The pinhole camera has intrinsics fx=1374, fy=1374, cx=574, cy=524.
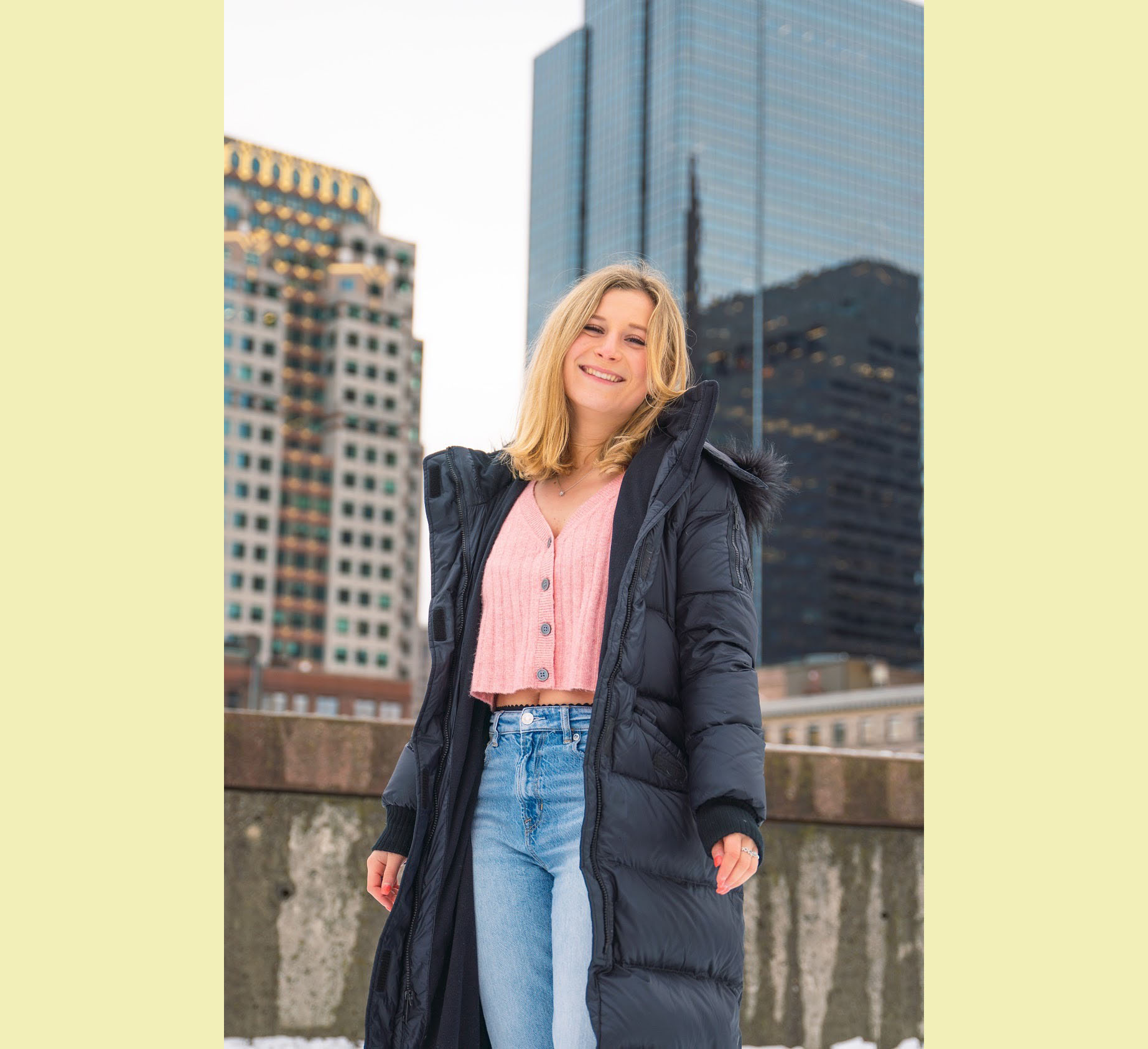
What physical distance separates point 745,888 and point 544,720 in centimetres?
278

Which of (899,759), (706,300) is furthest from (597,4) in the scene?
(899,759)

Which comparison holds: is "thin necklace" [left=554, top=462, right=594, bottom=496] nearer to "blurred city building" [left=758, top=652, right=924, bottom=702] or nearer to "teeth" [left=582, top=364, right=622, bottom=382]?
"teeth" [left=582, top=364, right=622, bottom=382]

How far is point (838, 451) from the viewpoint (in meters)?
117

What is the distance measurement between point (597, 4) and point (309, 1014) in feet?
419

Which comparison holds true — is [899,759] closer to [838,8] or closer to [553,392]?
[553,392]

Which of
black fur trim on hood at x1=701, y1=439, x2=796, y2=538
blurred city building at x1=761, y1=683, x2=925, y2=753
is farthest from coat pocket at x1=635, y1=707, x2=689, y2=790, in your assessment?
blurred city building at x1=761, y1=683, x2=925, y2=753

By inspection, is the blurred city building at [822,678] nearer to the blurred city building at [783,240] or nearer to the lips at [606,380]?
the blurred city building at [783,240]

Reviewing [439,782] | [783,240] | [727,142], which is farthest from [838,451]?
[439,782]

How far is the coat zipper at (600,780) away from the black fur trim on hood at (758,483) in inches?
14.1

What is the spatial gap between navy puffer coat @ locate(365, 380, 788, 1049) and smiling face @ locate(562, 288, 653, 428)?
166 mm

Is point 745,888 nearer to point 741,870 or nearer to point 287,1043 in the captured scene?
point 287,1043

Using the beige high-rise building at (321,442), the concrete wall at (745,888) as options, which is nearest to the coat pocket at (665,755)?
the concrete wall at (745,888)

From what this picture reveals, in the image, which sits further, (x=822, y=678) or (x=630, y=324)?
(x=822, y=678)
